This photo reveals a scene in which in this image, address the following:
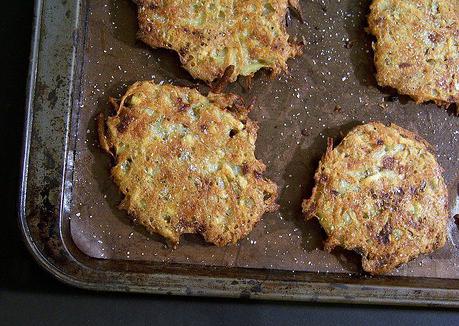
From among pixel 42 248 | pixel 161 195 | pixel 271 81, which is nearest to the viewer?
pixel 42 248

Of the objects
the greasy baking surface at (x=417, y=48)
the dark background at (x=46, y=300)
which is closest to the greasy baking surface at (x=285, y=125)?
the greasy baking surface at (x=417, y=48)

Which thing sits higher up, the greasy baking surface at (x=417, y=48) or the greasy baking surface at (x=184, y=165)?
the greasy baking surface at (x=417, y=48)

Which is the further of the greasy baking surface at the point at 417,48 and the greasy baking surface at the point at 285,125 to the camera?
the greasy baking surface at the point at 417,48

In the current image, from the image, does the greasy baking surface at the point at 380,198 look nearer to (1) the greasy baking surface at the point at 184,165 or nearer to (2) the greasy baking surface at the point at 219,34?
(1) the greasy baking surface at the point at 184,165

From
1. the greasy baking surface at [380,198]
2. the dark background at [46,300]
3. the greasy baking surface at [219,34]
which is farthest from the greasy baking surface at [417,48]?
the dark background at [46,300]

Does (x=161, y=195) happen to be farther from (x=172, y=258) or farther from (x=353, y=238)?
(x=353, y=238)

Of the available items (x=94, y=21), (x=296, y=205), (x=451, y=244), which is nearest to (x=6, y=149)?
(x=94, y=21)

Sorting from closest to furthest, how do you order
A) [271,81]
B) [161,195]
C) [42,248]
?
[42,248]
[161,195]
[271,81]
